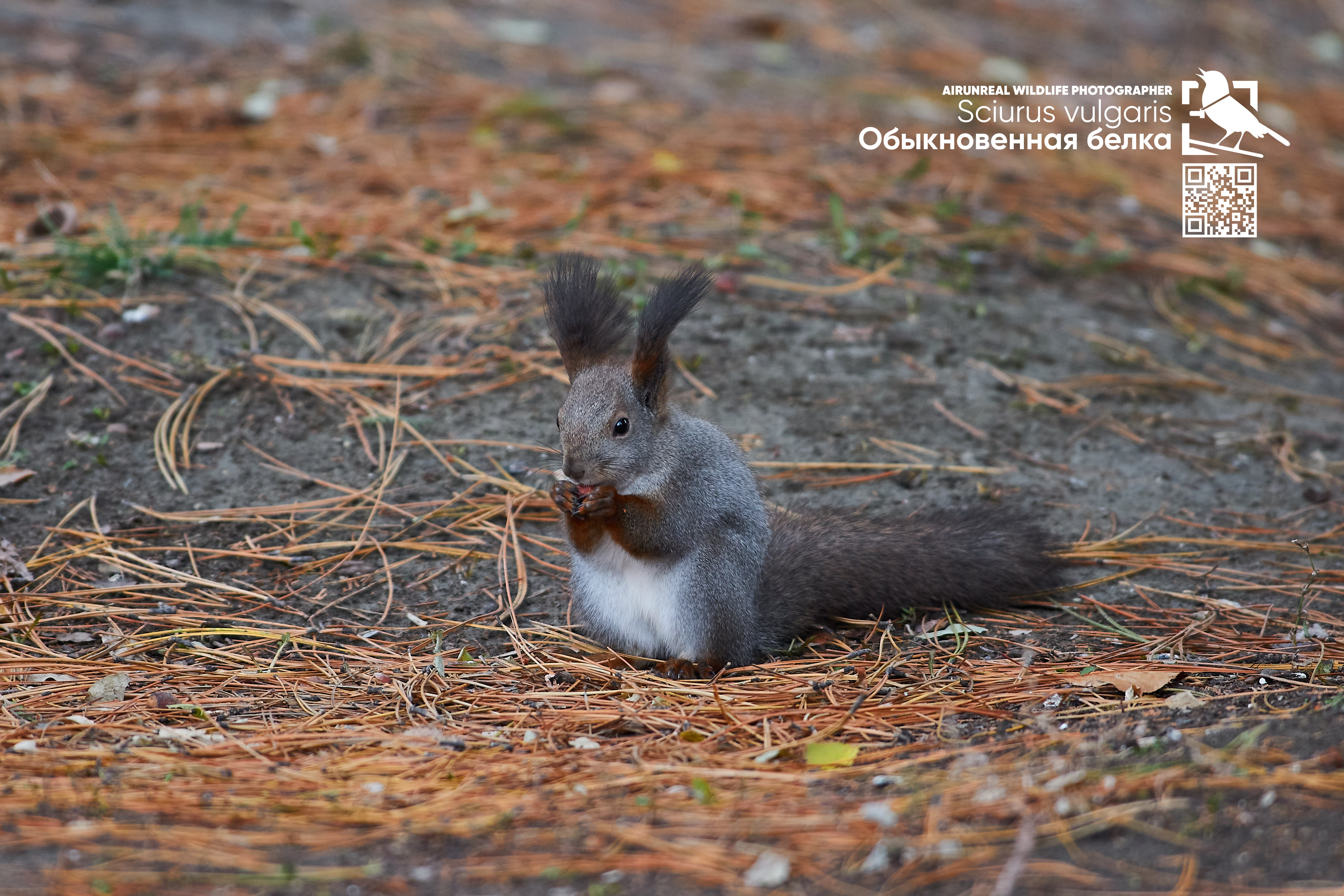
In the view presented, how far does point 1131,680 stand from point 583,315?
135 centimetres

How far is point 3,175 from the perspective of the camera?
4.42 metres

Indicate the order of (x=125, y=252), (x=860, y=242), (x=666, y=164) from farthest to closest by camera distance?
(x=666, y=164) → (x=860, y=242) → (x=125, y=252)

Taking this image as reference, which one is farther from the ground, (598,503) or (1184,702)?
(598,503)

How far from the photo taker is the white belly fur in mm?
2621

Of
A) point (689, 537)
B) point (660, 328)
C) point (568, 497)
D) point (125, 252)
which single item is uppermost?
point (125, 252)

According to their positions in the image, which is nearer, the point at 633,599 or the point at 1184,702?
the point at 1184,702

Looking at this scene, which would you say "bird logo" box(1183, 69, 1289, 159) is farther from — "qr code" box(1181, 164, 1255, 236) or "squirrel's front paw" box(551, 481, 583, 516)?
"squirrel's front paw" box(551, 481, 583, 516)

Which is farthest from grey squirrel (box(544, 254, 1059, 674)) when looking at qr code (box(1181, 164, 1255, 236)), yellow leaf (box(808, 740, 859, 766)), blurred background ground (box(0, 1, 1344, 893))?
qr code (box(1181, 164, 1255, 236))

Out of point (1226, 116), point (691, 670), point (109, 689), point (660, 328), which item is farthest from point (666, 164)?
point (1226, 116)

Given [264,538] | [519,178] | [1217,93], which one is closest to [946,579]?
[264,538]

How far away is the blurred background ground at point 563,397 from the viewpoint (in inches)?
72.1

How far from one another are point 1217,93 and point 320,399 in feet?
17.0

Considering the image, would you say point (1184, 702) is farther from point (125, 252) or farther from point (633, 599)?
point (125, 252)

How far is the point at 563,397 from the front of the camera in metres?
3.51
